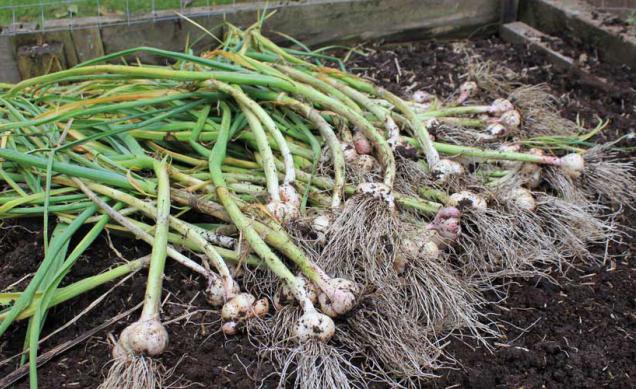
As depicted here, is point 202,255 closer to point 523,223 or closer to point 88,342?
point 88,342

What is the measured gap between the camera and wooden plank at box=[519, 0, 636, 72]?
341cm

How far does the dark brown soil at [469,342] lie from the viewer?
1.85 m

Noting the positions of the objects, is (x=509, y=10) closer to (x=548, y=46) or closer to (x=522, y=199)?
(x=548, y=46)

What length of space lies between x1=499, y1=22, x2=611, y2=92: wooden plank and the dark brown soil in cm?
103

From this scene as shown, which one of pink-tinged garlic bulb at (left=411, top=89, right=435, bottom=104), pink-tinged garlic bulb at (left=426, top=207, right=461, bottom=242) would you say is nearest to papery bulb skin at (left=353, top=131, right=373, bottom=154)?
pink-tinged garlic bulb at (left=426, top=207, right=461, bottom=242)

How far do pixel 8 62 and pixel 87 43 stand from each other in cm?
39

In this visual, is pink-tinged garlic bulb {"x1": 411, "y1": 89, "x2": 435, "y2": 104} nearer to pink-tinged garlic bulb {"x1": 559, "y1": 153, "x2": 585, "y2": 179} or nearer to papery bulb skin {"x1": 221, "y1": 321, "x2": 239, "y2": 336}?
pink-tinged garlic bulb {"x1": 559, "y1": 153, "x2": 585, "y2": 179}

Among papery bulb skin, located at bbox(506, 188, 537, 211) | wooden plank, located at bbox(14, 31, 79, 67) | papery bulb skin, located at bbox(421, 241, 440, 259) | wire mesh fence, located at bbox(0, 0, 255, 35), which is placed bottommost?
papery bulb skin, located at bbox(421, 241, 440, 259)

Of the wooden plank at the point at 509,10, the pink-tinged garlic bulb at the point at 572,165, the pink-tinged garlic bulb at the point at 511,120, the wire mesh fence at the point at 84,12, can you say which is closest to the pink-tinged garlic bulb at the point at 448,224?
the pink-tinged garlic bulb at the point at 572,165

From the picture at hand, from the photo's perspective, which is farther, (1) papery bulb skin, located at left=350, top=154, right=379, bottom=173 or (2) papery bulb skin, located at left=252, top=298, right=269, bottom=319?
(1) papery bulb skin, located at left=350, top=154, right=379, bottom=173

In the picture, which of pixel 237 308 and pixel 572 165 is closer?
pixel 237 308

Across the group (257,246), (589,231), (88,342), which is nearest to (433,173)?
(589,231)

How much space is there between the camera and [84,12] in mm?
3943

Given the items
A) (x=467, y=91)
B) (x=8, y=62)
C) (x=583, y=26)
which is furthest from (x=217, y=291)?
(x=583, y=26)
